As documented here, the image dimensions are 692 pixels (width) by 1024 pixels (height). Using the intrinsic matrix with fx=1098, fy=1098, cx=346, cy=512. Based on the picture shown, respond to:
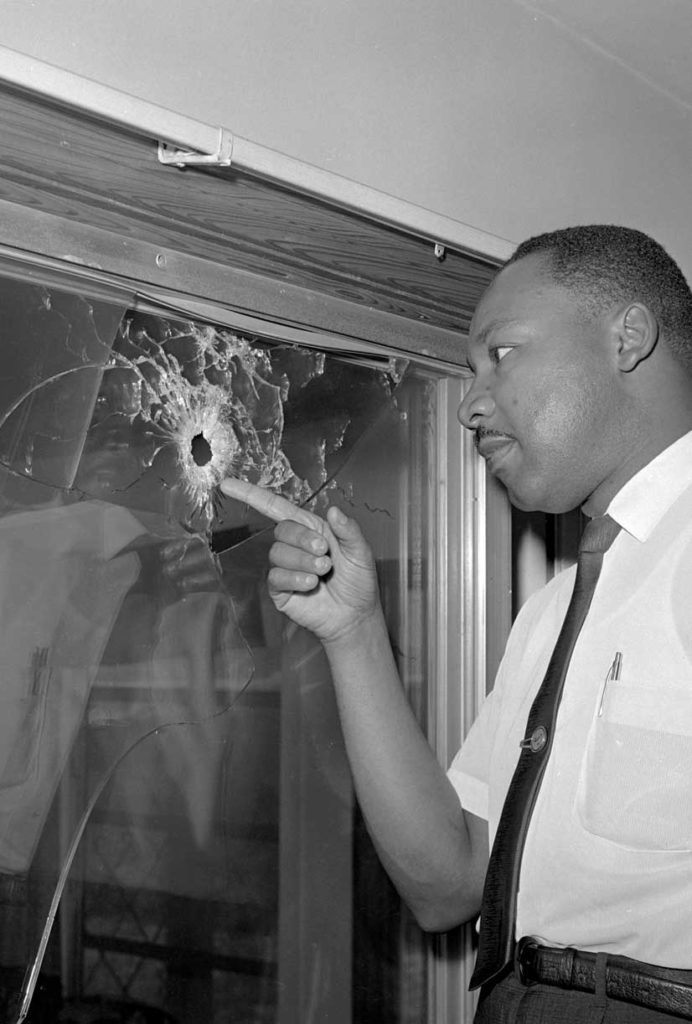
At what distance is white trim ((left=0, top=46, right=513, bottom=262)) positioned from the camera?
1.09 meters

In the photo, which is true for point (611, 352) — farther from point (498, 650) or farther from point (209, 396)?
point (498, 650)

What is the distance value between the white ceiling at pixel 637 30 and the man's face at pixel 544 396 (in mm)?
749

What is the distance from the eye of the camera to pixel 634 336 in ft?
4.24

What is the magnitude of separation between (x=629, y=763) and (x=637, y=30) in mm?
1364

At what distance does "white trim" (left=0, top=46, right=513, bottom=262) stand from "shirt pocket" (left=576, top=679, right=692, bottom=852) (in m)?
0.69

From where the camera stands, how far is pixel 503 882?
122 cm

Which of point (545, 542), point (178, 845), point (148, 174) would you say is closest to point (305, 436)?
point (148, 174)

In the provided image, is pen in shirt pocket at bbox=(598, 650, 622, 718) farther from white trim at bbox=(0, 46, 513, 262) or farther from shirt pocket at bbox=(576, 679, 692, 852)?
white trim at bbox=(0, 46, 513, 262)

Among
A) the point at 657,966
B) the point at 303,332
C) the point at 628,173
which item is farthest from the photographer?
the point at 628,173

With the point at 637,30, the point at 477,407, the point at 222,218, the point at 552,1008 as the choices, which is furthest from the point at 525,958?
the point at 637,30

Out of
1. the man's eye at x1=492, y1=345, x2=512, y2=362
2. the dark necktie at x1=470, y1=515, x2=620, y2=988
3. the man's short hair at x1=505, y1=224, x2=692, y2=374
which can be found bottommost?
the dark necktie at x1=470, y1=515, x2=620, y2=988

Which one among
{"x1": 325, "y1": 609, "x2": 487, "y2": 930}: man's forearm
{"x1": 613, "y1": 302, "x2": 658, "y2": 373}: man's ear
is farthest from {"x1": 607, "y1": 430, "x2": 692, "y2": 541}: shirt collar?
{"x1": 325, "y1": 609, "x2": 487, "y2": 930}: man's forearm

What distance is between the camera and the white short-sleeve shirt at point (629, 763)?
3.73 ft

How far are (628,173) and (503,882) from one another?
136cm
